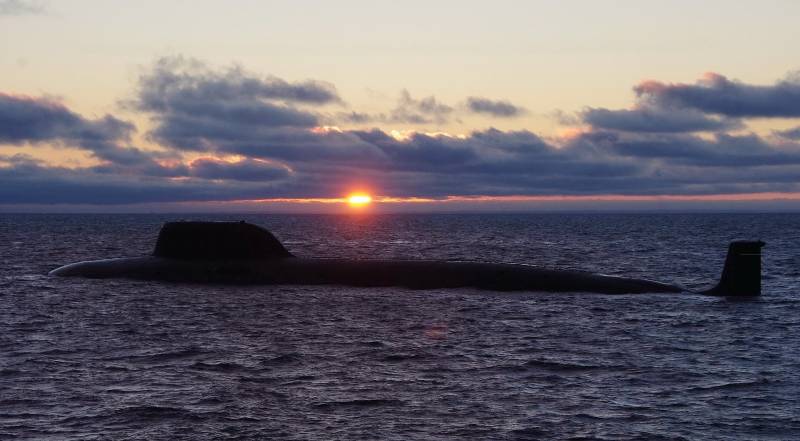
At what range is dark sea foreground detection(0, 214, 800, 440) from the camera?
1922 cm

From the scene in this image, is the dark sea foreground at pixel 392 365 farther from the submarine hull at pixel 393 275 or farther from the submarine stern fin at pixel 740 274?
the submarine hull at pixel 393 275

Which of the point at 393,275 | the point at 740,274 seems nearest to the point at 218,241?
the point at 393,275

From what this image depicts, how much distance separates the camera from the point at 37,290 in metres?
47.4

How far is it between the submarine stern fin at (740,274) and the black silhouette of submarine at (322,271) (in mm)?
49

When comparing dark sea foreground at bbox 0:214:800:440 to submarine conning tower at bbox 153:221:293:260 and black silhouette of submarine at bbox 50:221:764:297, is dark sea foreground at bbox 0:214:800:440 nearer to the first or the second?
black silhouette of submarine at bbox 50:221:764:297

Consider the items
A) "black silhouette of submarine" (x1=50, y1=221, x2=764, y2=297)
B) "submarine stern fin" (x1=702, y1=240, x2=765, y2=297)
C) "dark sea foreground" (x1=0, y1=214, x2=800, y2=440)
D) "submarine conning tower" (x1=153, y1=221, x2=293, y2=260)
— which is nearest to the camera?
"dark sea foreground" (x1=0, y1=214, x2=800, y2=440)

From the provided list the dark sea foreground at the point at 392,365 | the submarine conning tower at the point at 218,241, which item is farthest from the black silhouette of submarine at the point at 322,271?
the dark sea foreground at the point at 392,365

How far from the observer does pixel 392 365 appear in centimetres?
2566

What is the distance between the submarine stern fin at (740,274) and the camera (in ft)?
134

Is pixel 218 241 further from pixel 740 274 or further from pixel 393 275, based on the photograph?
pixel 740 274

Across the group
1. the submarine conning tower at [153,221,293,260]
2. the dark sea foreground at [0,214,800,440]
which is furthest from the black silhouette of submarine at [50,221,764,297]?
the dark sea foreground at [0,214,800,440]

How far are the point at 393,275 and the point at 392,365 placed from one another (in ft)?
68.1

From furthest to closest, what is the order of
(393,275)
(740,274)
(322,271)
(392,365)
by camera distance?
(322,271)
(393,275)
(740,274)
(392,365)

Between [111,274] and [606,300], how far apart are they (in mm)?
27937
